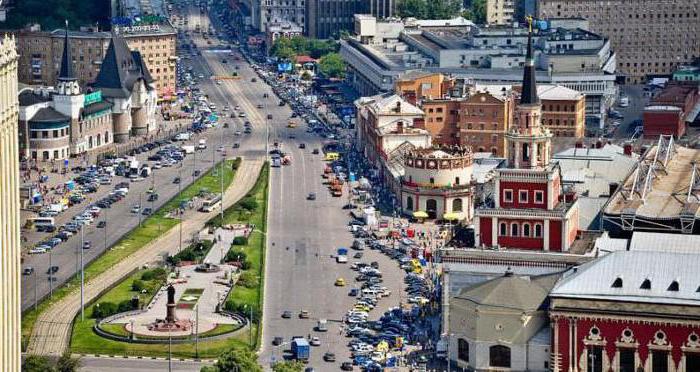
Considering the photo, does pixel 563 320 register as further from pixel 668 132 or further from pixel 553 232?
pixel 668 132

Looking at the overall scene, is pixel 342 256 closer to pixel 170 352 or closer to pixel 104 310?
pixel 104 310

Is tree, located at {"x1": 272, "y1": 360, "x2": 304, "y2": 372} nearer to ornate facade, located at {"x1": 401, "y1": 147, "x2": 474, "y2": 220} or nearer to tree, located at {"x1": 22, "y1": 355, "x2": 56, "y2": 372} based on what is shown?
tree, located at {"x1": 22, "y1": 355, "x2": 56, "y2": 372}

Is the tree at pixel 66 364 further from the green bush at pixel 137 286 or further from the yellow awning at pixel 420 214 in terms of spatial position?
the yellow awning at pixel 420 214

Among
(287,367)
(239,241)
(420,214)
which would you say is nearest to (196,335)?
(287,367)

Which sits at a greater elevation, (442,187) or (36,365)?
(442,187)

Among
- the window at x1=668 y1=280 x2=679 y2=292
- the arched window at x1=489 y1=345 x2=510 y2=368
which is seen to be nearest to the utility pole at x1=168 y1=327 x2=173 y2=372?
the arched window at x1=489 y1=345 x2=510 y2=368

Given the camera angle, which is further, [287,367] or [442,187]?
[442,187]

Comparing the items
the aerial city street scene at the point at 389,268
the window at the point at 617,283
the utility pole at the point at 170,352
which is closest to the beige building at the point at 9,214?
the aerial city street scene at the point at 389,268
